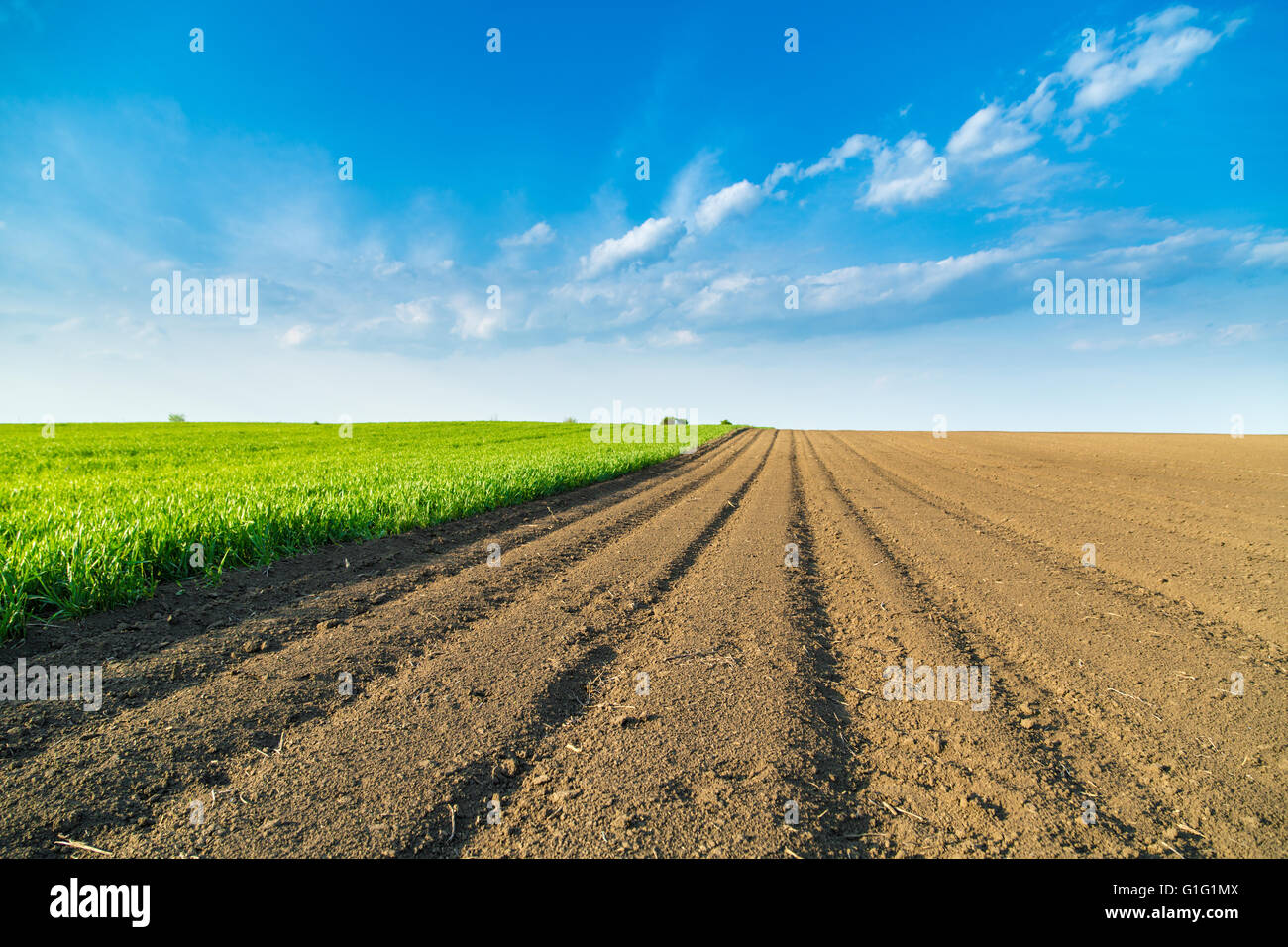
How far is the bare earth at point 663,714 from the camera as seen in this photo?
2555mm

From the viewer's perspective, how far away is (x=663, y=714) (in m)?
3.53

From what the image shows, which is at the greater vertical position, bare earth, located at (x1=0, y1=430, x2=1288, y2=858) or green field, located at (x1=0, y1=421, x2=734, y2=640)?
green field, located at (x1=0, y1=421, x2=734, y2=640)

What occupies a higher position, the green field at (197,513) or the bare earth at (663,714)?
the green field at (197,513)

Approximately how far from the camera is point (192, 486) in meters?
9.65

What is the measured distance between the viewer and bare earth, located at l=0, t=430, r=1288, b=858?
2555 millimetres

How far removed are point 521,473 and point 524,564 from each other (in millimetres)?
6985

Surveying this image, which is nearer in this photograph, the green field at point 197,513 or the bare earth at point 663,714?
the bare earth at point 663,714

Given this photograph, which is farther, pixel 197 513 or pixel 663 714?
pixel 197 513

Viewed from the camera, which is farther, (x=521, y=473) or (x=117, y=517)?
(x=521, y=473)

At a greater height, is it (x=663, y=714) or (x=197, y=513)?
(x=197, y=513)

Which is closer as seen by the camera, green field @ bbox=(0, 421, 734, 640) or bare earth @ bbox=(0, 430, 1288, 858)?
bare earth @ bbox=(0, 430, 1288, 858)
